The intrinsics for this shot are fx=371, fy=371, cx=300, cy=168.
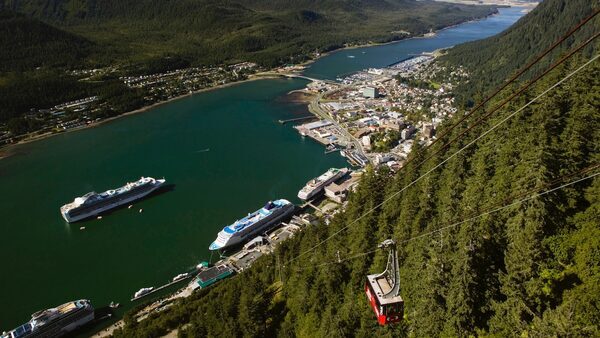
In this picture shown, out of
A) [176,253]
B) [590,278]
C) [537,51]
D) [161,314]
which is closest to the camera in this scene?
[590,278]

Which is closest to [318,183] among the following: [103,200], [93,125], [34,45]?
[103,200]

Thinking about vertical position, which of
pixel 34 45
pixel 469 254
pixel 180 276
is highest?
pixel 34 45

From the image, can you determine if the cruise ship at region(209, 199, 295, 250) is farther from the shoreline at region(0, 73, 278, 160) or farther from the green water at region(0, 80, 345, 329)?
the shoreline at region(0, 73, 278, 160)

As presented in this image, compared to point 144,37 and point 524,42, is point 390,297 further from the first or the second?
point 144,37

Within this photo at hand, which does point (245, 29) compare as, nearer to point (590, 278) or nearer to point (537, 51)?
point (537, 51)

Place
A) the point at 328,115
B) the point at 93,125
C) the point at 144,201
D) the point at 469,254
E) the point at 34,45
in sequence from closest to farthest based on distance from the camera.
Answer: the point at 469,254
the point at 144,201
the point at 93,125
the point at 328,115
the point at 34,45

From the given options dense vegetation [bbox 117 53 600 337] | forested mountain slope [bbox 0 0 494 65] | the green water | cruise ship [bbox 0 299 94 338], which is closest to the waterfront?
the green water

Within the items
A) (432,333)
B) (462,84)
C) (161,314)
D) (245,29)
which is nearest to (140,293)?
(161,314)
